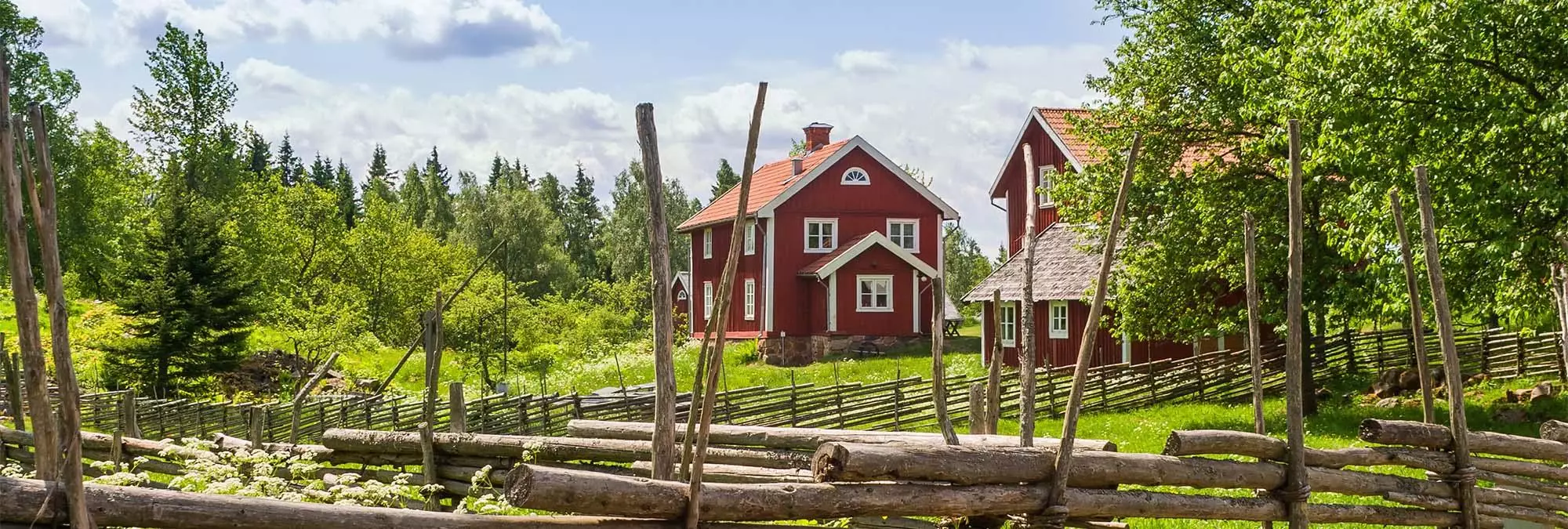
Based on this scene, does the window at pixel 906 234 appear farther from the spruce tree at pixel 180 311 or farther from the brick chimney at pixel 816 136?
the spruce tree at pixel 180 311

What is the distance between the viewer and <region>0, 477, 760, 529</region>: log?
408cm

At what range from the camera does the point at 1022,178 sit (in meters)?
31.1

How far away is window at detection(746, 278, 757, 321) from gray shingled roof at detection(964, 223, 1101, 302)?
8397mm

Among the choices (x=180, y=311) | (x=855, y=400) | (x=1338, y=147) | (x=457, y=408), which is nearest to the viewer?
(x=457, y=408)

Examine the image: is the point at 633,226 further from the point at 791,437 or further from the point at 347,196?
the point at 791,437

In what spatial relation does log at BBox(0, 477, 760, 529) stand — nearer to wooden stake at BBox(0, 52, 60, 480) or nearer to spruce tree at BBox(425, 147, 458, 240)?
wooden stake at BBox(0, 52, 60, 480)

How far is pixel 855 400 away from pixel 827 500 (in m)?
14.2

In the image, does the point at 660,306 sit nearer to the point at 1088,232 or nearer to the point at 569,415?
the point at 569,415

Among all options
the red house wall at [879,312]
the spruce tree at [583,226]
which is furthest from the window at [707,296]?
the spruce tree at [583,226]

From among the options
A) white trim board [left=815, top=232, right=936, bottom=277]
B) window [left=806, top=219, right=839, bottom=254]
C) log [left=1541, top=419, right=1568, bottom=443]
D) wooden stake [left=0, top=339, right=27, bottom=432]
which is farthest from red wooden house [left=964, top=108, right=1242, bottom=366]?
wooden stake [left=0, top=339, right=27, bottom=432]

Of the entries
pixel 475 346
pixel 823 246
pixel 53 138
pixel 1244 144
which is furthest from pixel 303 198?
pixel 1244 144

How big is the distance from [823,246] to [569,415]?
725 inches

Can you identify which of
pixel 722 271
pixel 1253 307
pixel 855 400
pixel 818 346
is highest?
pixel 722 271

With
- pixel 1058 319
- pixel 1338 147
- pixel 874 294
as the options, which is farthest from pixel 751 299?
pixel 1338 147
